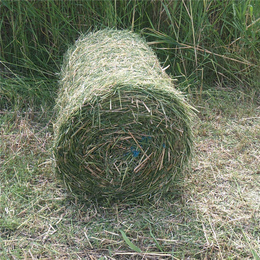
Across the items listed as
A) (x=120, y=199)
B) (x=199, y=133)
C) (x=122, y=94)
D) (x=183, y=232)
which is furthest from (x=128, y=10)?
(x=183, y=232)

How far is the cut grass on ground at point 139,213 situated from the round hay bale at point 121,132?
0.19m

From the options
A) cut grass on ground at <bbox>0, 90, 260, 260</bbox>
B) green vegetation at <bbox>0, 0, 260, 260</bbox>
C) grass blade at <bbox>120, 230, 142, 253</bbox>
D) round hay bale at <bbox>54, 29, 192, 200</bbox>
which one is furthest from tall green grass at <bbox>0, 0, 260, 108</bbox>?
grass blade at <bbox>120, 230, 142, 253</bbox>

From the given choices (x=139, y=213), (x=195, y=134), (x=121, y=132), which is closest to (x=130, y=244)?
(x=139, y=213)

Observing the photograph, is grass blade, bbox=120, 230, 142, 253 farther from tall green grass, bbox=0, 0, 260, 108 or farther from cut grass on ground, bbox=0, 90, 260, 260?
tall green grass, bbox=0, 0, 260, 108

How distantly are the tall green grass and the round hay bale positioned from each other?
3.93ft

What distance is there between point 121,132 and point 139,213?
0.56m

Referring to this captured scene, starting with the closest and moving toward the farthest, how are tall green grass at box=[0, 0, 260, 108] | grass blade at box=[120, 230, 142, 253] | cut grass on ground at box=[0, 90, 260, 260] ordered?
1. grass blade at box=[120, 230, 142, 253]
2. cut grass on ground at box=[0, 90, 260, 260]
3. tall green grass at box=[0, 0, 260, 108]

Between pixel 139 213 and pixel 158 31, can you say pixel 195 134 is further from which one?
pixel 158 31

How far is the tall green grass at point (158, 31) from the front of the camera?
3.82 metres

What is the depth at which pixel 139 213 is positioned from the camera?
105 inches

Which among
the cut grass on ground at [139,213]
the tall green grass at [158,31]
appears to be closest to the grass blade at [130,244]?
the cut grass on ground at [139,213]

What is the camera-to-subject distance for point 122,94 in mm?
2471

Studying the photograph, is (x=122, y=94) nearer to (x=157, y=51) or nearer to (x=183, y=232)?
(x=183, y=232)

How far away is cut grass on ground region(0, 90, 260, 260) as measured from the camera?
93.9 inches
